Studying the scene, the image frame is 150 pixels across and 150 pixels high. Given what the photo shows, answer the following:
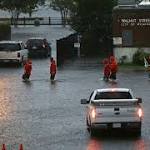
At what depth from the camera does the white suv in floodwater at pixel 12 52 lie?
50219 millimetres

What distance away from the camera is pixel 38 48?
59.1 m

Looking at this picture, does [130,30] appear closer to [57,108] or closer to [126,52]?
[126,52]

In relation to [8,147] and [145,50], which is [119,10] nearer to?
[145,50]

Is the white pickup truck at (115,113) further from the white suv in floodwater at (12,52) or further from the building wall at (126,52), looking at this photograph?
the white suv in floodwater at (12,52)

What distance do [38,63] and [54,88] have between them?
54.1 ft

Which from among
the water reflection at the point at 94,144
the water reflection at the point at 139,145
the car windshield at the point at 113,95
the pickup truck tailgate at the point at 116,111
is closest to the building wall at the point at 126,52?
the car windshield at the point at 113,95

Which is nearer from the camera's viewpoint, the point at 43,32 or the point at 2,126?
the point at 2,126

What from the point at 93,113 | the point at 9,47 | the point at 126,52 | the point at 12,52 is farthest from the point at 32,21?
the point at 93,113

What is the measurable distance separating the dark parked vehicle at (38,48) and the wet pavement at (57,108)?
7624 millimetres

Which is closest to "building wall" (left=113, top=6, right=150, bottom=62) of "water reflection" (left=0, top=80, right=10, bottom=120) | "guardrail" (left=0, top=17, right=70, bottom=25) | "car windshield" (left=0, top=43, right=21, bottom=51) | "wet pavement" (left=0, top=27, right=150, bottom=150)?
"wet pavement" (left=0, top=27, right=150, bottom=150)

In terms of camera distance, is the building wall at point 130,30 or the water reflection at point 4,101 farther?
the building wall at point 130,30

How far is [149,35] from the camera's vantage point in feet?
166

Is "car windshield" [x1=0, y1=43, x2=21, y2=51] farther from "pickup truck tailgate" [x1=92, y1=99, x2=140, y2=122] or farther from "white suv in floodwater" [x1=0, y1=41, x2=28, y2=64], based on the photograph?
"pickup truck tailgate" [x1=92, y1=99, x2=140, y2=122]

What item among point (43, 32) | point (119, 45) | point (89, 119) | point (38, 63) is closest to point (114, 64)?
point (119, 45)
